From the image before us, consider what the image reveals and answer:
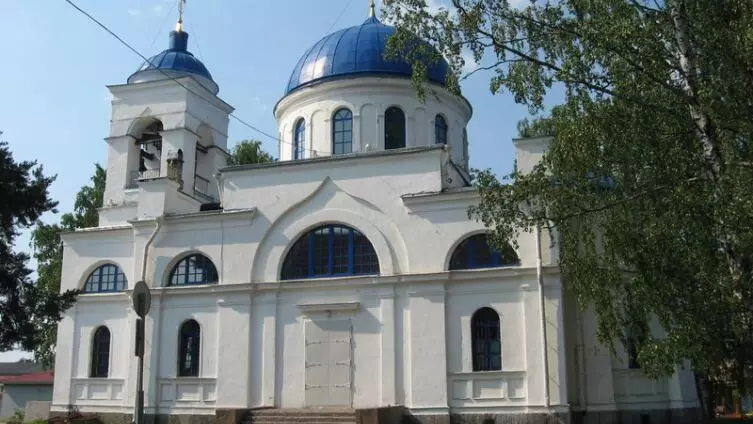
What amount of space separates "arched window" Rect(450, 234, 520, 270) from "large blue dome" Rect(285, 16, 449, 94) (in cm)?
644

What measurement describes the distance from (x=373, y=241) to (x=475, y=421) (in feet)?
15.8

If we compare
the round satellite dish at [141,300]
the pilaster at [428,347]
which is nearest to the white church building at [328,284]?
the pilaster at [428,347]

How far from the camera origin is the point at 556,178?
12.9 m

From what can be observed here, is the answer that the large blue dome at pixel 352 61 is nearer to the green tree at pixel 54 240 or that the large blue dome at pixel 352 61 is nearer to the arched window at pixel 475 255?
the arched window at pixel 475 255

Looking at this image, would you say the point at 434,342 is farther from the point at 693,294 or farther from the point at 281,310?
the point at 693,294

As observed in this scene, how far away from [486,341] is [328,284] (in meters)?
4.03

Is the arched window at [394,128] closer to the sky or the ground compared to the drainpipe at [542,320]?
closer to the sky

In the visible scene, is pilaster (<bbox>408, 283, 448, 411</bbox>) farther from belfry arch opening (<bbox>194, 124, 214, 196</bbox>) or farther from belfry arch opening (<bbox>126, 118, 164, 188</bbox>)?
belfry arch opening (<bbox>126, 118, 164, 188</bbox>)

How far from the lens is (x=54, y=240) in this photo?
30.6 m

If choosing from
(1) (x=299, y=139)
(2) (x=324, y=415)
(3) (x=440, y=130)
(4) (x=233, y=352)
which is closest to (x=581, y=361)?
(2) (x=324, y=415)

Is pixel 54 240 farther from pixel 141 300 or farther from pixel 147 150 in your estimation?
pixel 141 300

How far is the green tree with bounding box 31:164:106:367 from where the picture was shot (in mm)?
28672

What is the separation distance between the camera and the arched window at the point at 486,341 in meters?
17.6

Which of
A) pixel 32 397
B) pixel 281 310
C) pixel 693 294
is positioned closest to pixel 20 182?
pixel 281 310
